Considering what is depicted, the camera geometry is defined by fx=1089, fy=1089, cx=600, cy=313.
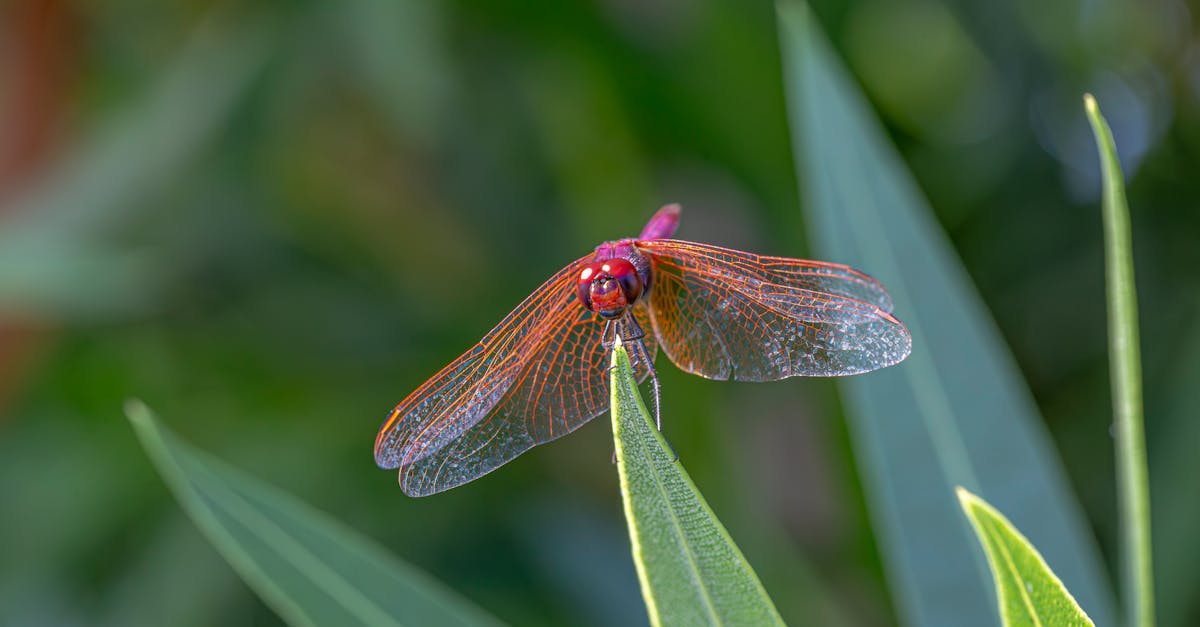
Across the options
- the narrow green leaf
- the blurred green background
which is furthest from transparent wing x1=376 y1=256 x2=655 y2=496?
the blurred green background

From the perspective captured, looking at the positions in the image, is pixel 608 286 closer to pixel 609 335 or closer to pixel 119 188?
pixel 609 335

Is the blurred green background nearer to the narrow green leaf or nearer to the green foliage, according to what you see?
the green foliage

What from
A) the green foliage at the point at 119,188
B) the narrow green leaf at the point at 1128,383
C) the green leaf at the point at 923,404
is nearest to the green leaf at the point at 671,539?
the narrow green leaf at the point at 1128,383

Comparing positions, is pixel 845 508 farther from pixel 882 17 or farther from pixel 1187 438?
pixel 882 17

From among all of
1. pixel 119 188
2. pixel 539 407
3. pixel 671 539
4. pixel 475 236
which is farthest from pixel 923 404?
pixel 119 188

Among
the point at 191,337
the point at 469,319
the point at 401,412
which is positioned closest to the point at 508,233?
the point at 469,319

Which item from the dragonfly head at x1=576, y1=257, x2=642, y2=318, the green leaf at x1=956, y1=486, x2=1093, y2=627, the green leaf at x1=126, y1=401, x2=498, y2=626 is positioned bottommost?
the green leaf at x1=126, y1=401, x2=498, y2=626
